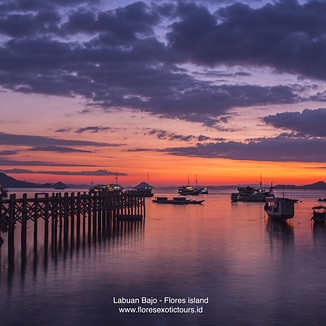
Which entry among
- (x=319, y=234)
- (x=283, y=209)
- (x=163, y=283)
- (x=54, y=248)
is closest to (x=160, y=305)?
(x=163, y=283)

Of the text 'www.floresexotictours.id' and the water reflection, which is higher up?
the water reflection

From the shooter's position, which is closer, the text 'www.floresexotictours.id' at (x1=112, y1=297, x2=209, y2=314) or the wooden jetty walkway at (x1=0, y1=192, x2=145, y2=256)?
the text 'www.floresexotictours.id' at (x1=112, y1=297, x2=209, y2=314)

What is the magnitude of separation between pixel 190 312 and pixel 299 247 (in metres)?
26.5

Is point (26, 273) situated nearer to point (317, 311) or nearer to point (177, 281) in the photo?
point (177, 281)

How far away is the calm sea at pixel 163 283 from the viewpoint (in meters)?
20.4

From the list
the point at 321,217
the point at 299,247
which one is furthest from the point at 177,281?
the point at 321,217

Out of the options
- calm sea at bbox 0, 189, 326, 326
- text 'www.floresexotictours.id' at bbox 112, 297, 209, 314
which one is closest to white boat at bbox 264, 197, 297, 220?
calm sea at bbox 0, 189, 326, 326

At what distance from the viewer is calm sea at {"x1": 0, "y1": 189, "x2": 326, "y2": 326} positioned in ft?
66.9

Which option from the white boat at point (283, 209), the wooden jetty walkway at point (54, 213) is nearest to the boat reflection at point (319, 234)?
the white boat at point (283, 209)

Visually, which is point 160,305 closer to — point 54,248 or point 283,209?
point 54,248

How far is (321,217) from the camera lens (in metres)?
71.4

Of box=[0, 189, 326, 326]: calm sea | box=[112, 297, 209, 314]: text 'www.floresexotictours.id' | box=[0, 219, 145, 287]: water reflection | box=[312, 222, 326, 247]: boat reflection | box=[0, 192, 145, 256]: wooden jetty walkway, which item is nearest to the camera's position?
box=[0, 189, 326, 326]: calm sea

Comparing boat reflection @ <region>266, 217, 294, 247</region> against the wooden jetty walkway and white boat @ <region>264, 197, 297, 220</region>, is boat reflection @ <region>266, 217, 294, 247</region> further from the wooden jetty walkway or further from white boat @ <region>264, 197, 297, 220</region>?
the wooden jetty walkway

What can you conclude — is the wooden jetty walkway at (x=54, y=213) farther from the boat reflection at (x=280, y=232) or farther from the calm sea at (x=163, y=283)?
the boat reflection at (x=280, y=232)
